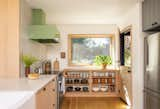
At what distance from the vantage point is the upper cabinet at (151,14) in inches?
136

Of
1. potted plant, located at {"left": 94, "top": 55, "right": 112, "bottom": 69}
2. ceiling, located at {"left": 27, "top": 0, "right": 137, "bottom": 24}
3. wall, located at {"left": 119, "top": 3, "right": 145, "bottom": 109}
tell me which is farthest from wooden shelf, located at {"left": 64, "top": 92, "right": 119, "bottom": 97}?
ceiling, located at {"left": 27, "top": 0, "right": 137, "bottom": 24}

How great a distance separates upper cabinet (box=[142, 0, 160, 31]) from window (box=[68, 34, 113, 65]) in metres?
2.97

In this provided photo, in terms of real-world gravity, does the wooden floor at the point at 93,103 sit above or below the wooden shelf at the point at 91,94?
below

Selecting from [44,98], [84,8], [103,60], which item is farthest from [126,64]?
[44,98]

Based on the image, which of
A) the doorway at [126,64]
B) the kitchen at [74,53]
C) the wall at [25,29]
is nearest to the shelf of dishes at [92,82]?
the kitchen at [74,53]

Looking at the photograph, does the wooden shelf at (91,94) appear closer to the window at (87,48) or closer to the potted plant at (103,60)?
the potted plant at (103,60)

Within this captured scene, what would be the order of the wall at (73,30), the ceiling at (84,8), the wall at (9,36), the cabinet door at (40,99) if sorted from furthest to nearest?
the wall at (73,30) < the ceiling at (84,8) < the wall at (9,36) < the cabinet door at (40,99)

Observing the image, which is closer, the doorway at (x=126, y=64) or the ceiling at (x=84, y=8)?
the ceiling at (x=84, y=8)

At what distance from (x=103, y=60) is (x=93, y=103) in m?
1.53

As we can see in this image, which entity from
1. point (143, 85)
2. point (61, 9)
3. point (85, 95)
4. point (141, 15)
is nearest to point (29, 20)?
point (61, 9)

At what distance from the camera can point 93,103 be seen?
574 centimetres

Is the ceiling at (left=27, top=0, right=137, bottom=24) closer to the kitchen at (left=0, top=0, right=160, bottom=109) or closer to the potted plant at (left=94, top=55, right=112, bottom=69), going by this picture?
the kitchen at (left=0, top=0, right=160, bottom=109)

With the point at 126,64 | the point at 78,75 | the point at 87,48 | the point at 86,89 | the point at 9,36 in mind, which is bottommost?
the point at 86,89

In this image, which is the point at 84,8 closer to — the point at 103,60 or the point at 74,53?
the point at 103,60
